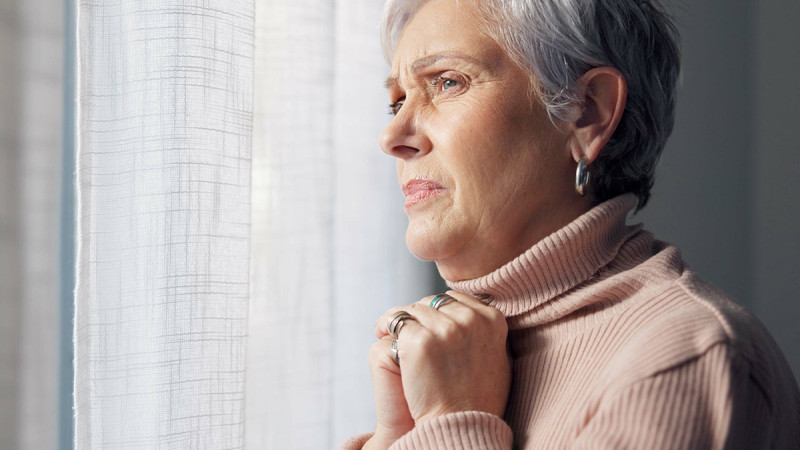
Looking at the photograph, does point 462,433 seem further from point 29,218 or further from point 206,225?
point 29,218

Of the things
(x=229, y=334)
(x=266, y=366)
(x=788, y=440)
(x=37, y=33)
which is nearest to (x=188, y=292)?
(x=229, y=334)

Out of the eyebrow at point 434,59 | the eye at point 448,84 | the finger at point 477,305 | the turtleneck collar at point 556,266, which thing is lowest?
the finger at point 477,305

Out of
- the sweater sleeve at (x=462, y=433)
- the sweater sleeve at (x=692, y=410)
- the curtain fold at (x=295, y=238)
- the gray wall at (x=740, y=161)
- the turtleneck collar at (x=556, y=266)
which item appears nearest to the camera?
the sweater sleeve at (x=692, y=410)

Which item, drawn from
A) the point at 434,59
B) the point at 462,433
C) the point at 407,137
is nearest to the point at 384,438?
the point at 462,433

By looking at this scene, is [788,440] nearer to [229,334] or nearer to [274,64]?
[229,334]

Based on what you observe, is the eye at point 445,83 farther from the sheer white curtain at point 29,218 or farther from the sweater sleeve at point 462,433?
the sheer white curtain at point 29,218

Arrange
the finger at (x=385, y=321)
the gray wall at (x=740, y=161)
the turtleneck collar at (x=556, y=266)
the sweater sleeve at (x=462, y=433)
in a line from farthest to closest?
the gray wall at (x=740, y=161) → the finger at (x=385, y=321) → the turtleneck collar at (x=556, y=266) → the sweater sleeve at (x=462, y=433)

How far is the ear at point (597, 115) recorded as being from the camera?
1084 millimetres

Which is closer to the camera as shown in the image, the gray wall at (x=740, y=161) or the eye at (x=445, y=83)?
the eye at (x=445, y=83)

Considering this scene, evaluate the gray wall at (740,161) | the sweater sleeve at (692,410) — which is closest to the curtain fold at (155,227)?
the sweater sleeve at (692,410)

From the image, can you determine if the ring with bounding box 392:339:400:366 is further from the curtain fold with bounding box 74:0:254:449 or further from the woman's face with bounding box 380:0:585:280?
the curtain fold with bounding box 74:0:254:449

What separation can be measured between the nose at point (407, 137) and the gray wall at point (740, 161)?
3.36 ft

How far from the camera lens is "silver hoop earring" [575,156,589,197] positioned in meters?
1.08

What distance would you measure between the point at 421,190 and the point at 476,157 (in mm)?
108
